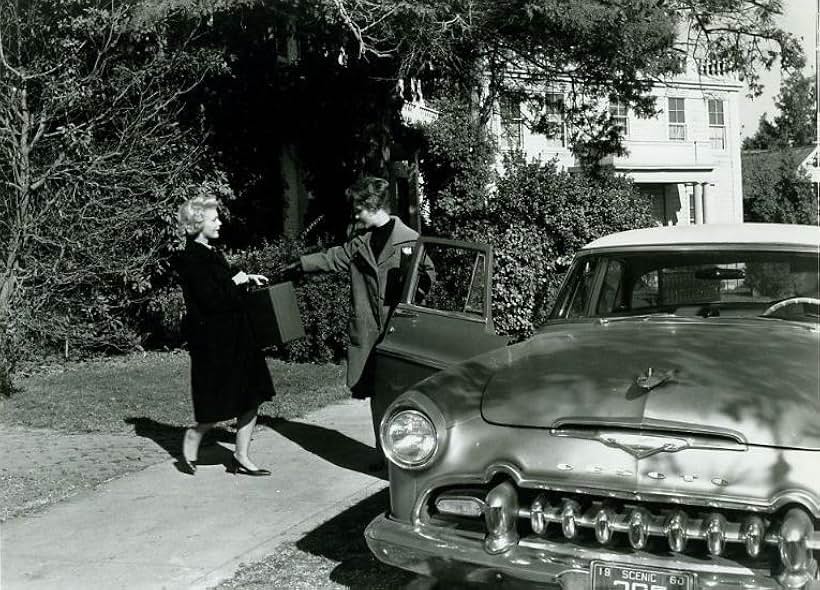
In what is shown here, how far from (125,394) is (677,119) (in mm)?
28813

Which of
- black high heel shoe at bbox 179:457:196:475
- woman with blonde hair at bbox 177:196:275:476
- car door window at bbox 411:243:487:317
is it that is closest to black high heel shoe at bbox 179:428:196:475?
black high heel shoe at bbox 179:457:196:475

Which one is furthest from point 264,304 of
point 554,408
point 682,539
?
point 682,539

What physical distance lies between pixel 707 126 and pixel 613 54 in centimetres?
2361

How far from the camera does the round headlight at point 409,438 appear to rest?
3908mm

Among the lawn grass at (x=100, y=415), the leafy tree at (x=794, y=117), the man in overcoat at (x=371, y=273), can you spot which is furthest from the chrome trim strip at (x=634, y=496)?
the leafy tree at (x=794, y=117)

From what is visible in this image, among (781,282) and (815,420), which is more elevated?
(781,282)

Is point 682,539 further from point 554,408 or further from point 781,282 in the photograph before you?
point 781,282

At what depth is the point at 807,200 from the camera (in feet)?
141

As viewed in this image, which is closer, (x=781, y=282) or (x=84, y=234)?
(x=781, y=282)

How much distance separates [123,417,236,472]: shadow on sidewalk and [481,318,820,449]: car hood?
10.9ft

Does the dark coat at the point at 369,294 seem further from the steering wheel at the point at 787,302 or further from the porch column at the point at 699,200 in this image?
the porch column at the point at 699,200

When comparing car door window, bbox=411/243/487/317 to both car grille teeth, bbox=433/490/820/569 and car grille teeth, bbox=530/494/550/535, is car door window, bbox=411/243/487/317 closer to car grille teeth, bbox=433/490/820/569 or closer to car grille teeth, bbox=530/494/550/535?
car grille teeth, bbox=433/490/820/569

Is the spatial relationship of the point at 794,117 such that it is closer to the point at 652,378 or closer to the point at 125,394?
the point at 125,394

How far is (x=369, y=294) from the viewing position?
6352mm
